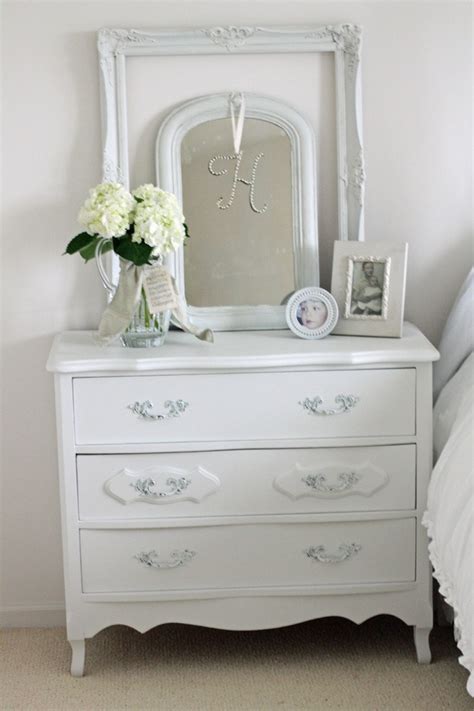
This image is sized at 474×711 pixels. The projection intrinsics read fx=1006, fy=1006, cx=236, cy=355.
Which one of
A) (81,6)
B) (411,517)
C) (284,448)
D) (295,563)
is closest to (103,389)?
(284,448)

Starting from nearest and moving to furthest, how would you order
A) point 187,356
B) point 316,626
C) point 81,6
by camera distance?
point 187,356, point 81,6, point 316,626

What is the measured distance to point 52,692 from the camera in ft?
8.29

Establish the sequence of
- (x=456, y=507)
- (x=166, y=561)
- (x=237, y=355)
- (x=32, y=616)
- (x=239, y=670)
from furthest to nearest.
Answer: (x=32, y=616)
(x=239, y=670)
(x=166, y=561)
(x=237, y=355)
(x=456, y=507)

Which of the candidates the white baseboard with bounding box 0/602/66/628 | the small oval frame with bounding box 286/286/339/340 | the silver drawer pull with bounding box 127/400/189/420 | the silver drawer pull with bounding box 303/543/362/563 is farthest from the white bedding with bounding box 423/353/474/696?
the white baseboard with bounding box 0/602/66/628

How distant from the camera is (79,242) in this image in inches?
99.6

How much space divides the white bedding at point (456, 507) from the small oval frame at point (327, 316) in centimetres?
36

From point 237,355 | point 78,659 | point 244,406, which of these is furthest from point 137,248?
point 78,659

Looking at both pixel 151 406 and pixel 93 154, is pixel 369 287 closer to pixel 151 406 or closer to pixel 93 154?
pixel 151 406

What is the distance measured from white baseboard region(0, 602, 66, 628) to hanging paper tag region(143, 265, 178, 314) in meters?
1.00

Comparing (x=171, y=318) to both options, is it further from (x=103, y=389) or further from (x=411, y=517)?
(x=411, y=517)

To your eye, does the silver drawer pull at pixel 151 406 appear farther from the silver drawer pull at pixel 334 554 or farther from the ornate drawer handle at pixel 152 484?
the silver drawer pull at pixel 334 554

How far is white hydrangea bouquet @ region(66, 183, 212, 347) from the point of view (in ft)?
7.87

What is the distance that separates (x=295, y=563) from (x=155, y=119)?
1211mm

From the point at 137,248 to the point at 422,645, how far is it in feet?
4.09
